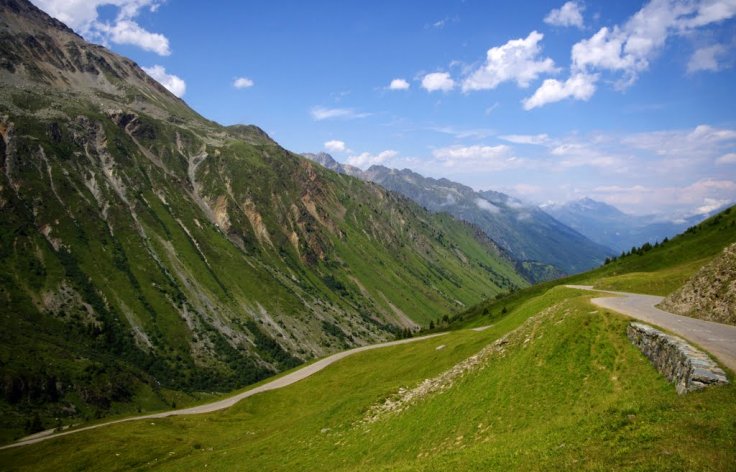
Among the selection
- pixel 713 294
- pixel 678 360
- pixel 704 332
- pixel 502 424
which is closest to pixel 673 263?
pixel 713 294

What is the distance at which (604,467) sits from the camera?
20.6m

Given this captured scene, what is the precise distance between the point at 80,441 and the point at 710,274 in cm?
9546

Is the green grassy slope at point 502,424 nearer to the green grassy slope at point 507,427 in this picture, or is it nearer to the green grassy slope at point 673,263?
the green grassy slope at point 507,427

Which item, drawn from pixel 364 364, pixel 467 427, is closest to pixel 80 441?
pixel 364 364

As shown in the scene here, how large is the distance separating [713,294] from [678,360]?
22.8m

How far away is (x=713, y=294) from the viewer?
1783 inches

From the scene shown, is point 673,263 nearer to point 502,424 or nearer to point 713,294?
point 713,294

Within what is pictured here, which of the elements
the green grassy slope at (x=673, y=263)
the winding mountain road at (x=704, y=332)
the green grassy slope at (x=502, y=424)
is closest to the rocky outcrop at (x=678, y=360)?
the green grassy slope at (x=502, y=424)

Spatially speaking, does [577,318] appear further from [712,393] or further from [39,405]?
[39,405]

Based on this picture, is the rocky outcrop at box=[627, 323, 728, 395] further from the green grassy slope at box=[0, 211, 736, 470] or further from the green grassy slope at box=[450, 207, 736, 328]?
the green grassy slope at box=[450, 207, 736, 328]

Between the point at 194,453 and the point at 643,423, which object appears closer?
the point at 643,423

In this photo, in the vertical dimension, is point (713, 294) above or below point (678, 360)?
above

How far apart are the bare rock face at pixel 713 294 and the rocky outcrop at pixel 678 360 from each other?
14548mm

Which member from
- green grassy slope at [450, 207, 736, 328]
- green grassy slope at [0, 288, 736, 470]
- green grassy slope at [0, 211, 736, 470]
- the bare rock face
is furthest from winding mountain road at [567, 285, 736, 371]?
green grassy slope at [450, 207, 736, 328]
